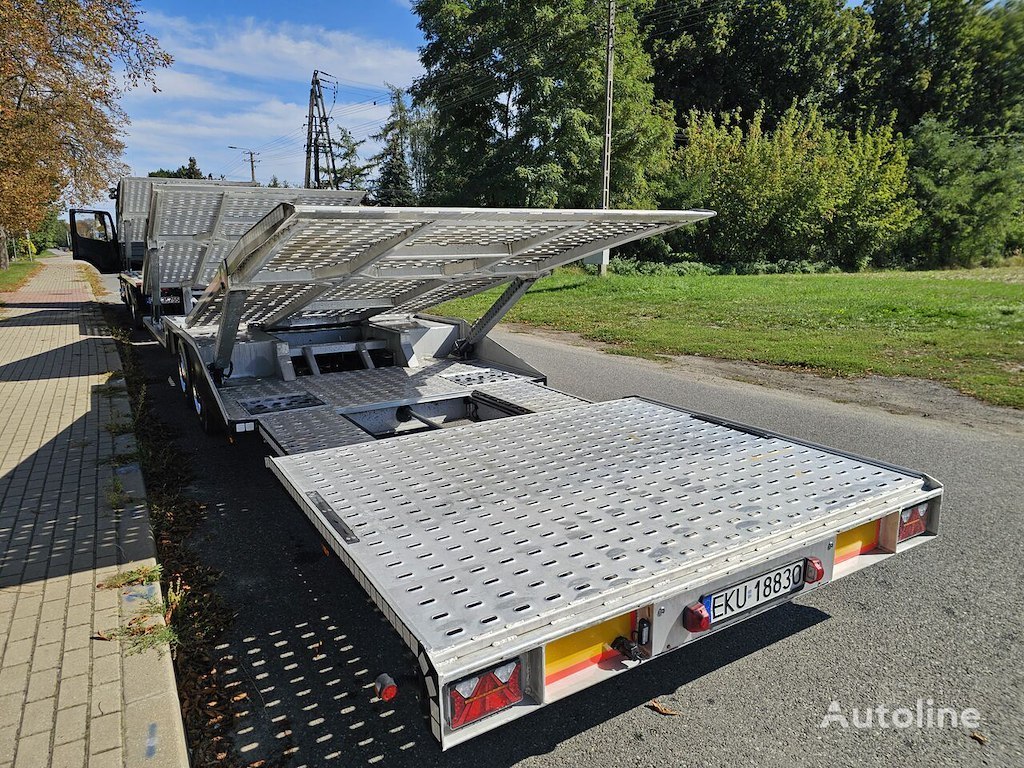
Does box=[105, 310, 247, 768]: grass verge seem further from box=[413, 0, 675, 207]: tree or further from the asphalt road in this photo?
box=[413, 0, 675, 207]: tree

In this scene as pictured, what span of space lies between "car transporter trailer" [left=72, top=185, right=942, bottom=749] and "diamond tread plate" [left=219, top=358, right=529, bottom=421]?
3 cm

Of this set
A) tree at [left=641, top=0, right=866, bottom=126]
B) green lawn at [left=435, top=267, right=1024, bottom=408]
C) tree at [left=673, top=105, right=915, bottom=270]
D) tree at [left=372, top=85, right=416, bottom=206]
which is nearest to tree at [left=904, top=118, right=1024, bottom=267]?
tree at [left=673, top=105, right=915, bottom=270]

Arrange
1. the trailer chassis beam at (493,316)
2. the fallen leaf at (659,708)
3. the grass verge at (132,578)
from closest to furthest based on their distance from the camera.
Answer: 1. the fallen leaf at (659,708)
2. the grass verge at (132,578)
3. the trailer chassis beam at (493,316)

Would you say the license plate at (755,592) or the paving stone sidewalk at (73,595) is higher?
the license plate at (755,592)

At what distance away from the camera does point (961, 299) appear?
14.6 m

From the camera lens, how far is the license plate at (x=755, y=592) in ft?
7.49

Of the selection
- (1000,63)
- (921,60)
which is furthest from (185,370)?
(1000,63)

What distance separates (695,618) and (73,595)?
3226 mm

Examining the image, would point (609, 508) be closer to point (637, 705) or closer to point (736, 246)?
point (637, 705)

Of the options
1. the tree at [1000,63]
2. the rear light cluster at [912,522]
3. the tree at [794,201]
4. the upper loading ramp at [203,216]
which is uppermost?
the tree at [1000,63]

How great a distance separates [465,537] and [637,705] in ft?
3.50

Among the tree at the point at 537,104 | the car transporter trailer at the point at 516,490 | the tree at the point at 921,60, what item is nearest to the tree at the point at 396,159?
the tree at the point at 537,104

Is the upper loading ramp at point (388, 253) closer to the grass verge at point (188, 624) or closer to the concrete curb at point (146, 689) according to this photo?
the grass verge at point (188, 624)

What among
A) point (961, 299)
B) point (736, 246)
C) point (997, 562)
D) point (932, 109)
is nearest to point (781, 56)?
point (932, 109)
